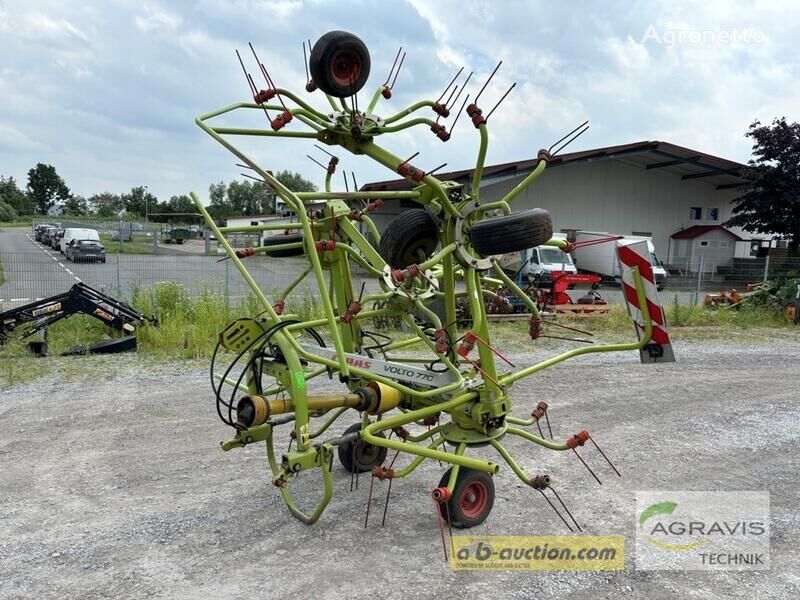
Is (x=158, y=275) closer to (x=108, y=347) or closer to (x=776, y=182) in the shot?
(x=108, y=347)

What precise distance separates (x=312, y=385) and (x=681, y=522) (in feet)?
14.9

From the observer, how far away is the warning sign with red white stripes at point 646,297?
417cm

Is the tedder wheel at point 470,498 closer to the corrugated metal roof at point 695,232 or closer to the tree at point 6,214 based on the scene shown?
the corrugated metal roof at point 695,232

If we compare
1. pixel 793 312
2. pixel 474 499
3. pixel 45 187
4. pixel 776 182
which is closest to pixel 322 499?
pixel 474 499

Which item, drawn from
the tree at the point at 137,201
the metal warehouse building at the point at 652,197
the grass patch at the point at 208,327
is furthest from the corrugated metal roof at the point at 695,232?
the tree at the point at 137,201

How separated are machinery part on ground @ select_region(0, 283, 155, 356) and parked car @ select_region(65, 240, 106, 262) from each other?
12353 millimetres

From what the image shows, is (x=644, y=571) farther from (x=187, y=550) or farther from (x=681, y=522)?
(x=187, y=550)

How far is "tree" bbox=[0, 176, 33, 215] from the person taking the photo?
283ft

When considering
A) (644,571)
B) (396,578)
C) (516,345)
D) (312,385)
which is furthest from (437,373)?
(516,345)

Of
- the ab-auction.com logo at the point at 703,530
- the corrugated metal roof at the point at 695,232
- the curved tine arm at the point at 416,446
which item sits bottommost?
the ab-auction.com logo at the point at 703,530

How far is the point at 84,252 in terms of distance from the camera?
21.3 metres

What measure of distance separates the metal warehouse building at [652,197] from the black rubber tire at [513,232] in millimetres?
21681

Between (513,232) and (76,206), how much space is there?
101744mm

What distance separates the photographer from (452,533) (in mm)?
3781
